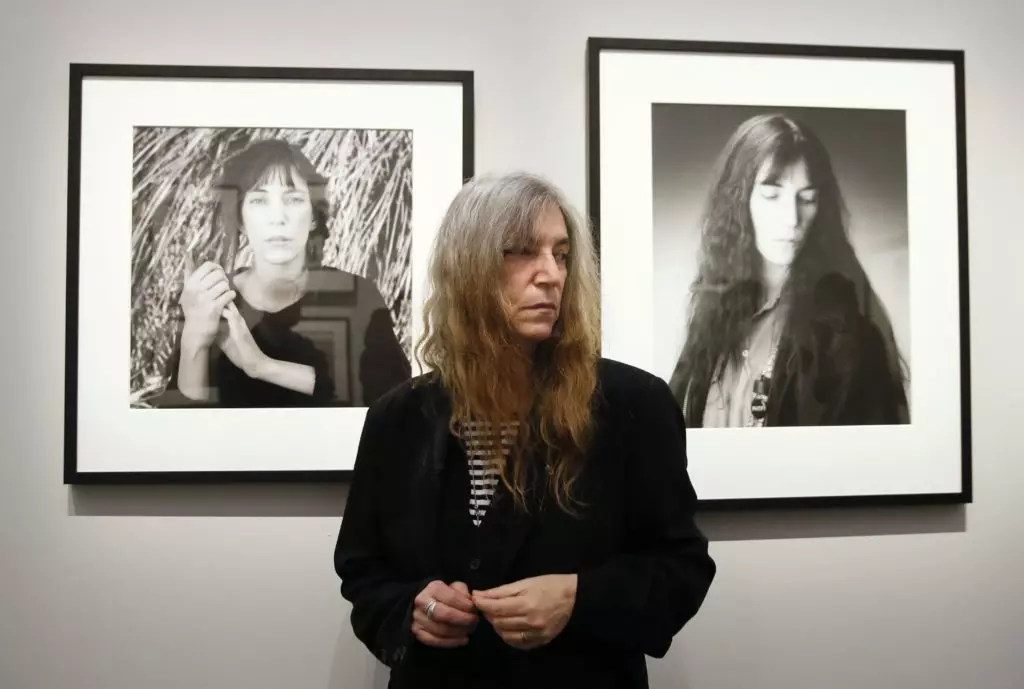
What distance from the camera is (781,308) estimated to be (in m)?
1.26

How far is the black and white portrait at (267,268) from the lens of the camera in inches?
47.6

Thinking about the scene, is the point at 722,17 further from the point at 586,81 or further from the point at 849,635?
the point at 849,635

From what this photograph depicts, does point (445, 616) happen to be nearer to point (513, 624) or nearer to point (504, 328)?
point (513, 624)

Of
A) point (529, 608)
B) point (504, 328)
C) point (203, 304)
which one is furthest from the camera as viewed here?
point (203, 304)

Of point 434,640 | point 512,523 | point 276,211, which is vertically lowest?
point 434,640

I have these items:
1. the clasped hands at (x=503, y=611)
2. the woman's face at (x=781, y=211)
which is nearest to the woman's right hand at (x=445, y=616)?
the clasped hands at (x=503, y=611)

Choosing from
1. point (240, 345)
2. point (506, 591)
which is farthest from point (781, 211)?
point (240, 345)

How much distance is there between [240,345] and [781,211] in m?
0.98

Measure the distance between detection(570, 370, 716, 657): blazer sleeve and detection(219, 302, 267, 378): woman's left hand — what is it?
2.18 feet

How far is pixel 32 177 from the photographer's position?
1238 mm

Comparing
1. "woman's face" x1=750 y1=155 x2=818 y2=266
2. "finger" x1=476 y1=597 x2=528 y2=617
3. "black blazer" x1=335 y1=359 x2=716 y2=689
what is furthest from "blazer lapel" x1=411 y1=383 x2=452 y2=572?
"woman's face" x1=750 y1=155 x2=818 y2=266

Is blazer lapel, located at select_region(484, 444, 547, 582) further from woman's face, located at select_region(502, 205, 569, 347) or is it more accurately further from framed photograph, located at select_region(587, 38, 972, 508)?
framed photograph, located at select_region(587, 38, 972, 508)

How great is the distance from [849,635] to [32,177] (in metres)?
1.69

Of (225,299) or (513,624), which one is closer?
(513,624)
